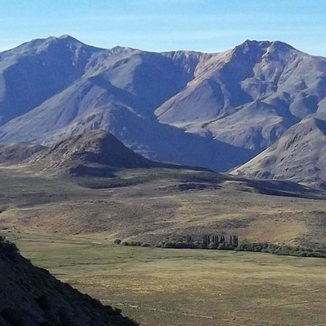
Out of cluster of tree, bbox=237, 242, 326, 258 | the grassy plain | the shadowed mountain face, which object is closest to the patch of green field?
the grassy plain

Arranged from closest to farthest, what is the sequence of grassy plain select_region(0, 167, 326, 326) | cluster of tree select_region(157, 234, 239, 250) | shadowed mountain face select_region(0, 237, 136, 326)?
shadowed mountain face select_region(0, 237, 136, 326) → grassy plain select_region(0, 167, 326, 326) → cluster of tree select_region(157, 234, 239, 250)

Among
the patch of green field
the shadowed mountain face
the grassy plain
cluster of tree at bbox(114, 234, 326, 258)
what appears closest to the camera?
the shadowed mountain face

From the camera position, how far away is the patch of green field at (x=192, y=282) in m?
83.4

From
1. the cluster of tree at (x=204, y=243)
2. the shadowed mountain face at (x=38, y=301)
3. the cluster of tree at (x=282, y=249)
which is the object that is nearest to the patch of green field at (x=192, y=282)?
the cluster of tree at (x=282, y=249)

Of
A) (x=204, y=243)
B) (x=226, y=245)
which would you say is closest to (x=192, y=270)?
(x=226, y=245)

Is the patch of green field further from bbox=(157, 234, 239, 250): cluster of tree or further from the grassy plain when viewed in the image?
bbox=(157, 234, 239, 250): cluster of tree

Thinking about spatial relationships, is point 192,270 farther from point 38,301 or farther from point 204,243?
point 38,301

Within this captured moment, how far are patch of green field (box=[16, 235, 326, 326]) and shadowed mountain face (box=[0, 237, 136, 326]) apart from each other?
30558 mm

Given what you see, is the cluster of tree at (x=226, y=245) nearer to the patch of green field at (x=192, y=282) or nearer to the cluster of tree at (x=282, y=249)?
the cluster of tree at (x=282, y=249)

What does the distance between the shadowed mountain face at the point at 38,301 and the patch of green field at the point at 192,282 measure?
30.6 m

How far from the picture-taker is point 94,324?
41656mm

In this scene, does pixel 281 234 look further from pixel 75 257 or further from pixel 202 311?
pixel 202 311

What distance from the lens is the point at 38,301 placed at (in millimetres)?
40281

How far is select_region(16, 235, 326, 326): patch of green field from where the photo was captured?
83438 mm
